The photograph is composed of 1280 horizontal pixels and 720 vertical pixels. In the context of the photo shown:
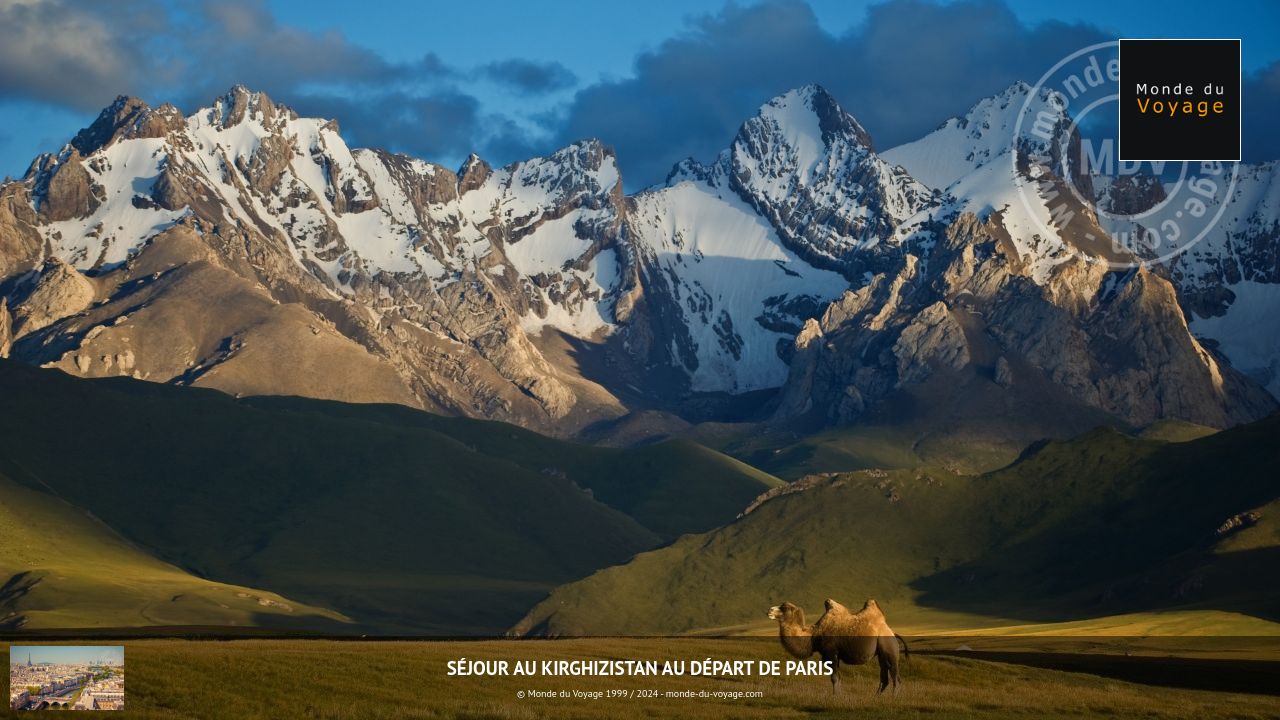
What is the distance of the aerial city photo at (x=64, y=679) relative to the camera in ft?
234

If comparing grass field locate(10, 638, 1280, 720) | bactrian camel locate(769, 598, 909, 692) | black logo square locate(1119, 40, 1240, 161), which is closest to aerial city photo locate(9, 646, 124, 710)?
grass field locate(10, 638, 1280, 720)

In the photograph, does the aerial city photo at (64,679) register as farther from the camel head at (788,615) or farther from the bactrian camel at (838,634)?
the bactrian camel at (838,634)

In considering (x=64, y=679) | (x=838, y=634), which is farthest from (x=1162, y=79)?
(x=64, y=679)

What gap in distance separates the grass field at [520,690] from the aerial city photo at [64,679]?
164cm

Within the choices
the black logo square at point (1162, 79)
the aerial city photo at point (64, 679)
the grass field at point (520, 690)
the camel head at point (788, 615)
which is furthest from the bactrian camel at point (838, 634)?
the black logo square at point (1162, 79)

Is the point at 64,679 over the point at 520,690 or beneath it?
over

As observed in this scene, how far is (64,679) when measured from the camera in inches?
2847

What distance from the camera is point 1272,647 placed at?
166 meters

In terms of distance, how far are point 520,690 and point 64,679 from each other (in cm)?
2242

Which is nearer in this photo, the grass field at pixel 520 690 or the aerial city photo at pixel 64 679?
the aerial city photo at pixel 64 679

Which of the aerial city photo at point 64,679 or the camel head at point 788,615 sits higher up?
the camel head at point 788,615

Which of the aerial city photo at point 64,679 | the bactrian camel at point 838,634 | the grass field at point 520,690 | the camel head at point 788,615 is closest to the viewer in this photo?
the aerial city photo at point 64,679

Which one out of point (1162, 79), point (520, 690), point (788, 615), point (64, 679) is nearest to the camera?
point (64, 679)

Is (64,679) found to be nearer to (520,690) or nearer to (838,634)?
(520,690)
